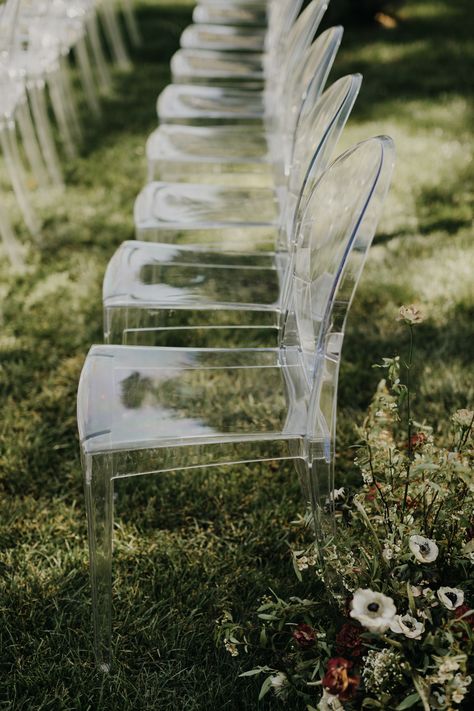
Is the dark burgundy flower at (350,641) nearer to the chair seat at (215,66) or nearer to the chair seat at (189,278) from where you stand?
the chair seat at (189,278)

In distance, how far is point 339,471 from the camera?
8.05 feet

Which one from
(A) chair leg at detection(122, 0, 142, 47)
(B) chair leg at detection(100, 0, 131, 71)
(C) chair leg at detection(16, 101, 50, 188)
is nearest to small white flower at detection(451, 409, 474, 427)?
(C) chair leg at detection(16, 101, 50, 188)

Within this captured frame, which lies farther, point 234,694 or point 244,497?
point 244,497

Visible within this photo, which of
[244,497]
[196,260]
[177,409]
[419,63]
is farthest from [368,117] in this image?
[177,409]

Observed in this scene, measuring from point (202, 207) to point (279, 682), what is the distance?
162 centimetres

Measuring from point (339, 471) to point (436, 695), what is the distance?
1013 millimetres

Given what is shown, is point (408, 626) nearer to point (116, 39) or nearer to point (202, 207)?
point (202, 207)

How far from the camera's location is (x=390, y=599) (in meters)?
1.48

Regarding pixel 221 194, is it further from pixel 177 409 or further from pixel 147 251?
pixel 177 409

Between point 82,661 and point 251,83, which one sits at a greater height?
point 251,83

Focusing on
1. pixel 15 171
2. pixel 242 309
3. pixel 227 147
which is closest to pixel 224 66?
pixel 227 147

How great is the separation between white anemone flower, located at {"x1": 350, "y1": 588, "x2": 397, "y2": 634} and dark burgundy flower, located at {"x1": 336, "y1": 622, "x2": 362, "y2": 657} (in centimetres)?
14

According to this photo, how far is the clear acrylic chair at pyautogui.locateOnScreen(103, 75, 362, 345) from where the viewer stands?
219cm

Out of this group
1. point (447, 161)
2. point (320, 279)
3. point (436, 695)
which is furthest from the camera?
point (447, 161)
